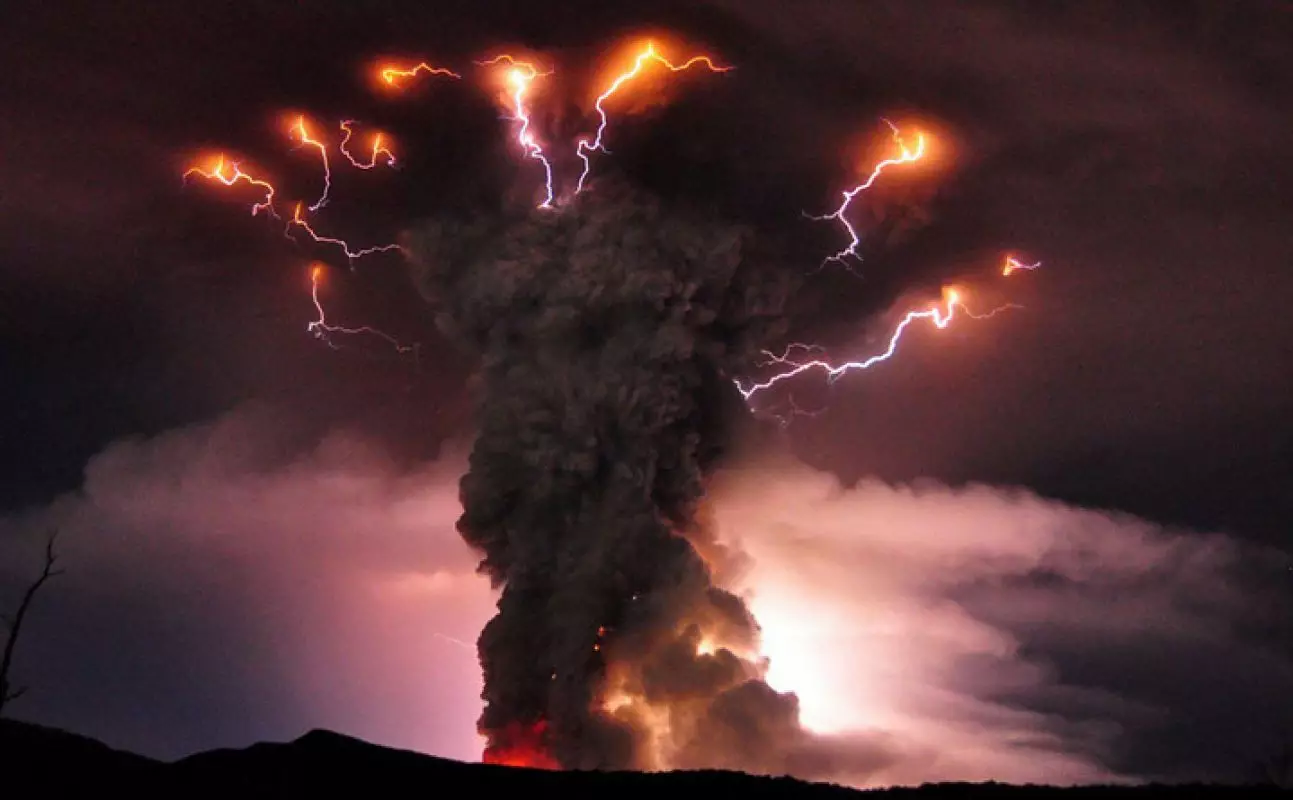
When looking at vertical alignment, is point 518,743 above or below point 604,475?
below

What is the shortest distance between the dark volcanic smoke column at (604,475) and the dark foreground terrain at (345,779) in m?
10.8

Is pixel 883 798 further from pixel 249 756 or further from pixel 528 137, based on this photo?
pixel 528 137

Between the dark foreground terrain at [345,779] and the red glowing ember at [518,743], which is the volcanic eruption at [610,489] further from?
the dark foreground terrain at [345,779]

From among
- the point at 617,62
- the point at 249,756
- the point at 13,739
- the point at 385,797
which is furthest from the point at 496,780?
the point at 617,62

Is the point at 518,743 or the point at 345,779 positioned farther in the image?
the point at 518,743

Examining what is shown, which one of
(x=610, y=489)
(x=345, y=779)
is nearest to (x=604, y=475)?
(x=610, y=489)

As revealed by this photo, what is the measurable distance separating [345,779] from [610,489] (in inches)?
689

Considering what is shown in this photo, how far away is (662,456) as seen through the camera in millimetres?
45750

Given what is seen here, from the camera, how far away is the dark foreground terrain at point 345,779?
2869 centimetres

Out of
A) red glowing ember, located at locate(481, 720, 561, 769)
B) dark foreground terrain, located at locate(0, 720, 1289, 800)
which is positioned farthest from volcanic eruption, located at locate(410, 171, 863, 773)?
dark foreground terrain, located at locate(0, 720, 1289, 800)

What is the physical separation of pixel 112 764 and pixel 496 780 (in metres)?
8.70

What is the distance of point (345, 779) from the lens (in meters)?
29.6

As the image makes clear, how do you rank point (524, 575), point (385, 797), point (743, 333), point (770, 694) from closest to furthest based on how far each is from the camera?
point (385, 797) < point (770, 694) < point (524, 575) < point (743, 333)

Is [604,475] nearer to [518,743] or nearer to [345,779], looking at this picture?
[518,743]
